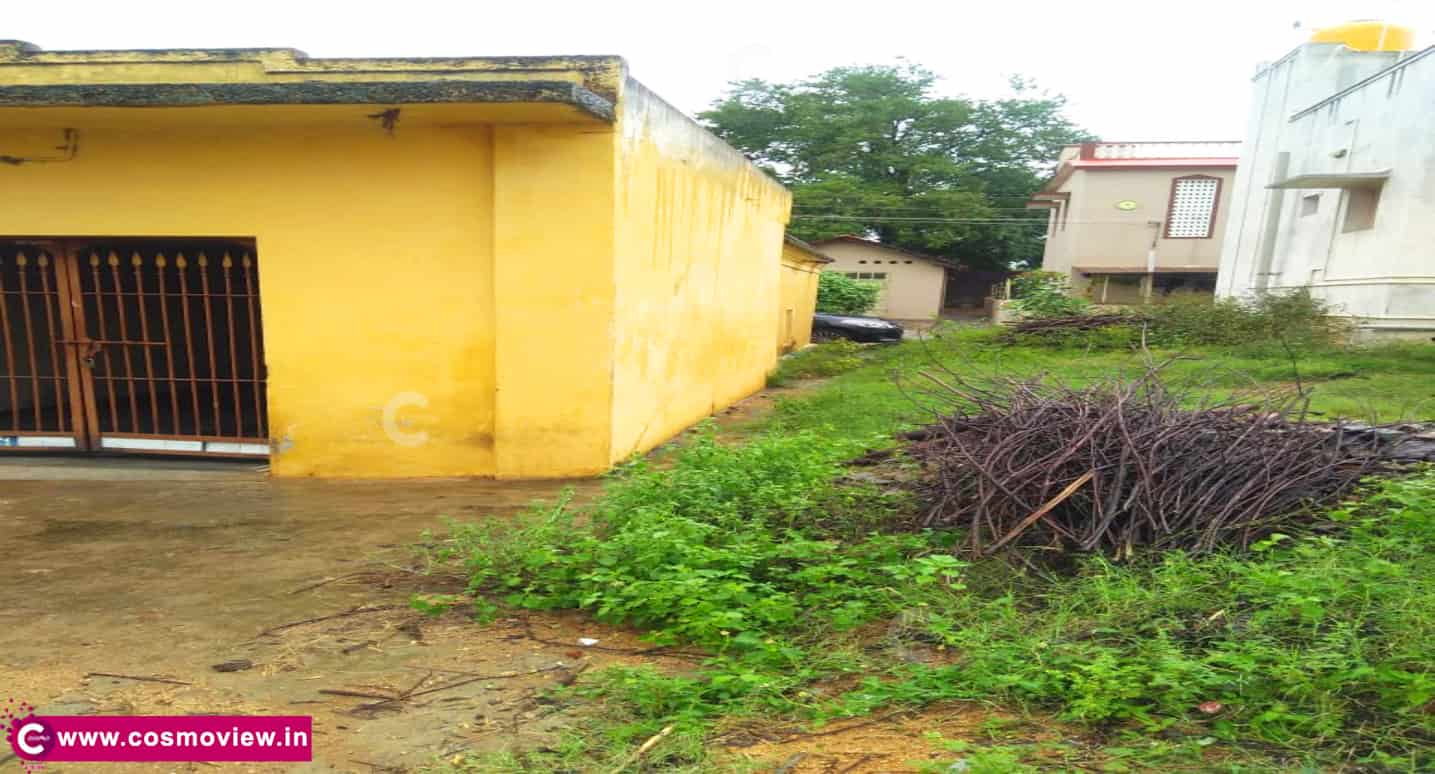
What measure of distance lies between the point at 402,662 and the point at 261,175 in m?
4.62

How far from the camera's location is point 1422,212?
12.2 metres

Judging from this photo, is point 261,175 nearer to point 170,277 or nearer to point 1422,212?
point 170,277

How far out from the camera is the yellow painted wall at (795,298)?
620 inches

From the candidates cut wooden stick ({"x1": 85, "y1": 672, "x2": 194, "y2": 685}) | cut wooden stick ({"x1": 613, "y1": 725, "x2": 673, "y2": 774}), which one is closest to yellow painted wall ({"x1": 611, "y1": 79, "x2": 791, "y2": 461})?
cut wooden stick ({"x1": 85, "y1": 672, "x2": 194, "y2": 685})

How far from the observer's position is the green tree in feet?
103

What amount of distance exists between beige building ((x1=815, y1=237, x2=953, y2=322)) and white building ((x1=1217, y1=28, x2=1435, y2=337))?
1112 cm

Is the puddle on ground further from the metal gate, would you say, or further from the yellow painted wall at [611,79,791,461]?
the yellow painted wall at [611,79,791,461]

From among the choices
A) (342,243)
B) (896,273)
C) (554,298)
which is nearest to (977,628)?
(554,298)

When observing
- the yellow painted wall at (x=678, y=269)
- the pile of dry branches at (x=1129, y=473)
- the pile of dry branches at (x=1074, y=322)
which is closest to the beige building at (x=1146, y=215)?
the pile of dry branches at (x=1074, y=322)

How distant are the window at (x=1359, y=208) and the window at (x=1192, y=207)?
1241 centimetres

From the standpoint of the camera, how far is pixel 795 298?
1695 centimetres

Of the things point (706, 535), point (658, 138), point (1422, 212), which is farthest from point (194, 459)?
point (1422, 212)

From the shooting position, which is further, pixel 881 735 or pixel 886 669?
pixel 886 669

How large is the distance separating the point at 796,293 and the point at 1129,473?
13496 mm
